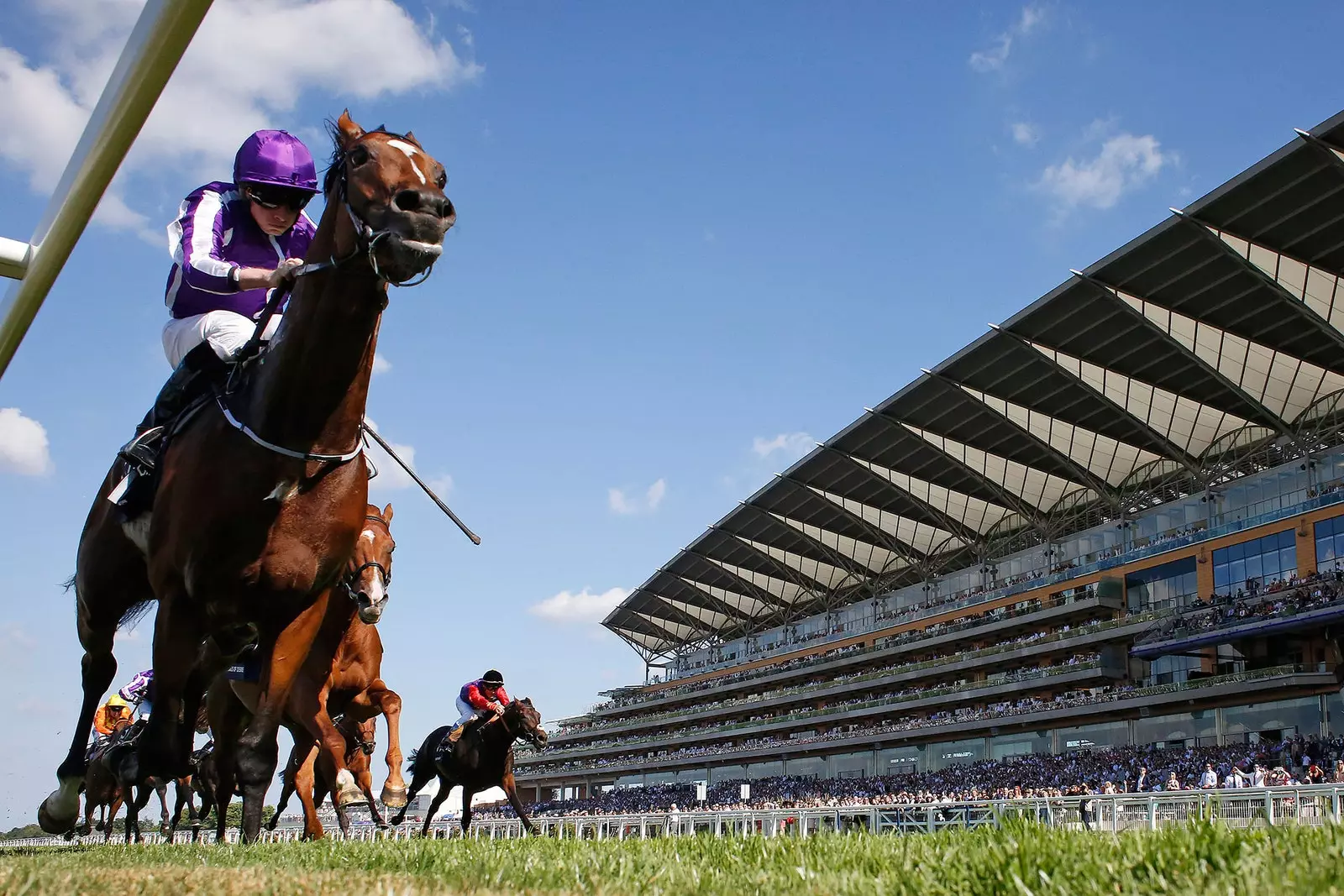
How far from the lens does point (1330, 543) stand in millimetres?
38469

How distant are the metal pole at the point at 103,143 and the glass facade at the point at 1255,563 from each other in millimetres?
43097

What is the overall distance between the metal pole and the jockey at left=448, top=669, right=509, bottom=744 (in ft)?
40.0

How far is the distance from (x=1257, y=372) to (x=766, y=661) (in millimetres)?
40510

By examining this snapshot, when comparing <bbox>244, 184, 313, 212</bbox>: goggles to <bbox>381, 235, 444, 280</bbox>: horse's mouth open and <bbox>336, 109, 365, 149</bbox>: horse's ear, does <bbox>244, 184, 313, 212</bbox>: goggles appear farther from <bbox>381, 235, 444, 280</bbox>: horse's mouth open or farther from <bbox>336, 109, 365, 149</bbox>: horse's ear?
<bbox>381, 235, 444, 280</bbox>: horse's mouth open

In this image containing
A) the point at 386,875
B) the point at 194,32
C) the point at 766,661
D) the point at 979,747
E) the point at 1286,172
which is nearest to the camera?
the point at 194,32

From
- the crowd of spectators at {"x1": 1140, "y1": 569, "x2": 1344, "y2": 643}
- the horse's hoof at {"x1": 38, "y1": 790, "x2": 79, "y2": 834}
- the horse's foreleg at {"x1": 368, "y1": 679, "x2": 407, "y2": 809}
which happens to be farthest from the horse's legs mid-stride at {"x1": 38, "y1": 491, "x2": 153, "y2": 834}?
the crowd of spectators at {"x1": 1140, "y1": 569, "x2": 1344, "y2": 643}

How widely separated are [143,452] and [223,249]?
41.6 inches

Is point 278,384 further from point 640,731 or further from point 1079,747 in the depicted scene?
point 640,731

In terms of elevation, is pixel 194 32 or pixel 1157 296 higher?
pixel 1157 296

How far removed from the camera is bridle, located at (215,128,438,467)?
445 cm

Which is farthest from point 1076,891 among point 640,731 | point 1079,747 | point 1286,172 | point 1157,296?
point 640,731

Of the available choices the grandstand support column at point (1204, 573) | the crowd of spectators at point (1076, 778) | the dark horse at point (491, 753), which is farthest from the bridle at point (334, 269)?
the grandstand support column at point (1204, 573)

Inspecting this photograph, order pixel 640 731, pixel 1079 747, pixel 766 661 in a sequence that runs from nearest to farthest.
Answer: pixel 1079 747 < pixel 766 661 < pixel 640 731

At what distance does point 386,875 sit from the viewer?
2988 millimetres
